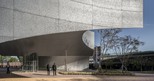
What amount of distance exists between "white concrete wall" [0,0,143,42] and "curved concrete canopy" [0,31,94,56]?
43.5ft

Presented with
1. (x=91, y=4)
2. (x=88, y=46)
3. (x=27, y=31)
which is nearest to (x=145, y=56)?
(x=88, y=46)

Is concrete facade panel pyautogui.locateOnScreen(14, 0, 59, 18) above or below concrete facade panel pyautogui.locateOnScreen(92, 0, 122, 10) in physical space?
below

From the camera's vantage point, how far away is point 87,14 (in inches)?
1081

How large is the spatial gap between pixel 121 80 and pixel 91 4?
8032 mm

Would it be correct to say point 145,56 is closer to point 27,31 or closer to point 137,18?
point 137,18

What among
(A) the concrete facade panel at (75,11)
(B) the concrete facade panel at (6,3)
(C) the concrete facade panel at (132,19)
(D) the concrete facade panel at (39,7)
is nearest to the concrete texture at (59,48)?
(C) the concrete facade panel at (132,19)

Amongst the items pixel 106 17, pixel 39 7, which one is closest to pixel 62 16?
pixel 39 7

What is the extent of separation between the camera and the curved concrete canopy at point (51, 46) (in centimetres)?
4276

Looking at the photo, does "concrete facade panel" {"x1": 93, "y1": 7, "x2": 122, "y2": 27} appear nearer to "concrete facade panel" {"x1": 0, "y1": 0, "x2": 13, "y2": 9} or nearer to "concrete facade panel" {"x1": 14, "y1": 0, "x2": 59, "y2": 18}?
"concrete facade panel" {"x1": 14, "y1": 0, "x2": 59, "y2": 18}

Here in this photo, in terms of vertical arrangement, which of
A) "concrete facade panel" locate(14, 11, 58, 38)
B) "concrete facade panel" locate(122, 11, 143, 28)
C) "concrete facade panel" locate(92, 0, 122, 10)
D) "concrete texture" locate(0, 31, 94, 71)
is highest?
"concrete facade panel" locate(92, 0, 122, 10)

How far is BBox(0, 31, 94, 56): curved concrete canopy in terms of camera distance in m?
42.8

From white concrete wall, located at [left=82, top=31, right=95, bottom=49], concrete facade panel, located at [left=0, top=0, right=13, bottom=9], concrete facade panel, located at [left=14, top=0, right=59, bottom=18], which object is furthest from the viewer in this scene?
white concrete wall, located at [left=82, top=31, right=95, bottom=49]

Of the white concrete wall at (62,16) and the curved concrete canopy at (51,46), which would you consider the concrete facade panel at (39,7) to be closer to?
the white concrete wall at (62,16)

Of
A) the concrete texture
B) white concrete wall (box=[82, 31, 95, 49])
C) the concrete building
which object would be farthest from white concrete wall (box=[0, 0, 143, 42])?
white concrete wall (box=[82, 31, 95, 49])
